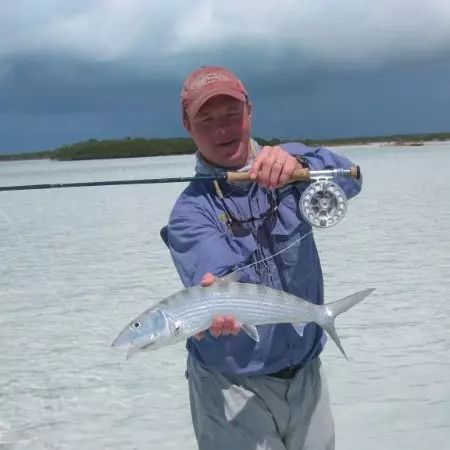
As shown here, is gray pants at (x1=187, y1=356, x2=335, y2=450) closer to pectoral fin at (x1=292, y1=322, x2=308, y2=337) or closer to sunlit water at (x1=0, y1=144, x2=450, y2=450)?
pectoral fin at (x1=292, y1=322, x2=308, y2=337)

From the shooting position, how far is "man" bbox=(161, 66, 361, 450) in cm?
263

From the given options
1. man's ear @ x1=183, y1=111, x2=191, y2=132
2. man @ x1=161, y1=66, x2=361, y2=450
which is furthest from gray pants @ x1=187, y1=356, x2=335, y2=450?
man's ear @ x1=183, y1=111, x2=191, y2=132

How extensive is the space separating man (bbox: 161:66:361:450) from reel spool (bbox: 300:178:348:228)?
2.9 inches

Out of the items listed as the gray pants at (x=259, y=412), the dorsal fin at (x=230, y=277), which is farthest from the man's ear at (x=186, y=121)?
the gray pants at (x=259, y=412)

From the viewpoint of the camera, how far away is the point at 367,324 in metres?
A: 7.14

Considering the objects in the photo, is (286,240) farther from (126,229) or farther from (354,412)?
(126,229)

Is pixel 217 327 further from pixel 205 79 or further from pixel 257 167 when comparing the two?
pixel 205 79

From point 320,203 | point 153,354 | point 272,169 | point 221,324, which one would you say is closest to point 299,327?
point 221,324

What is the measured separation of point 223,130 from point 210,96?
0.40 feet

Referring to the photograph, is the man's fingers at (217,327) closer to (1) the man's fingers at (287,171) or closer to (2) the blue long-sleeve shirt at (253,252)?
(2) the blue long-sleeve shirt at (253,252)

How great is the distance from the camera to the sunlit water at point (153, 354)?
16.5ft

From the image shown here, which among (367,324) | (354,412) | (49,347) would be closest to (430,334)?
(367,324)

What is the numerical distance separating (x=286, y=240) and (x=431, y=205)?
623 inches

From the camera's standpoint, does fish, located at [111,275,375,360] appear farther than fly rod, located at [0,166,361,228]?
No
